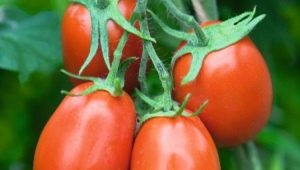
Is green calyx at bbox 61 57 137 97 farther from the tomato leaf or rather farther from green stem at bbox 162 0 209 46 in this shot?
the tomato leaf

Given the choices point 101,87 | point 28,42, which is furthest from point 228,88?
point 28,42

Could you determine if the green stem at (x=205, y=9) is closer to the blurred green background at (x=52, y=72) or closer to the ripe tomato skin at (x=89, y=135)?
the blurred green background at (x=52, y=72)

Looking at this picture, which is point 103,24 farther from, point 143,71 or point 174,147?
point 174,147

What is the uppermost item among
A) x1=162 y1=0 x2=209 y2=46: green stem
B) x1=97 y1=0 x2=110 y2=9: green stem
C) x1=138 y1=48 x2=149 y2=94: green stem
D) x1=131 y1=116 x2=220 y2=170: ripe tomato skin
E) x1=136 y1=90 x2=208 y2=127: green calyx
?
x1=97 y1=0 x2=110 y2=9: green stem

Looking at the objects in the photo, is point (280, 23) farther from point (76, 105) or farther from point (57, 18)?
point (76, 105)

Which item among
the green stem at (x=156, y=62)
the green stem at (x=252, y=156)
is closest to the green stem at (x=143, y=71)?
the green stem at (x=156, y=62)

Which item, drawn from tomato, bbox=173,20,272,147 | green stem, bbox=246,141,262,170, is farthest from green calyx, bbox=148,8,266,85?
green stem, bbox=246,141,262,170
